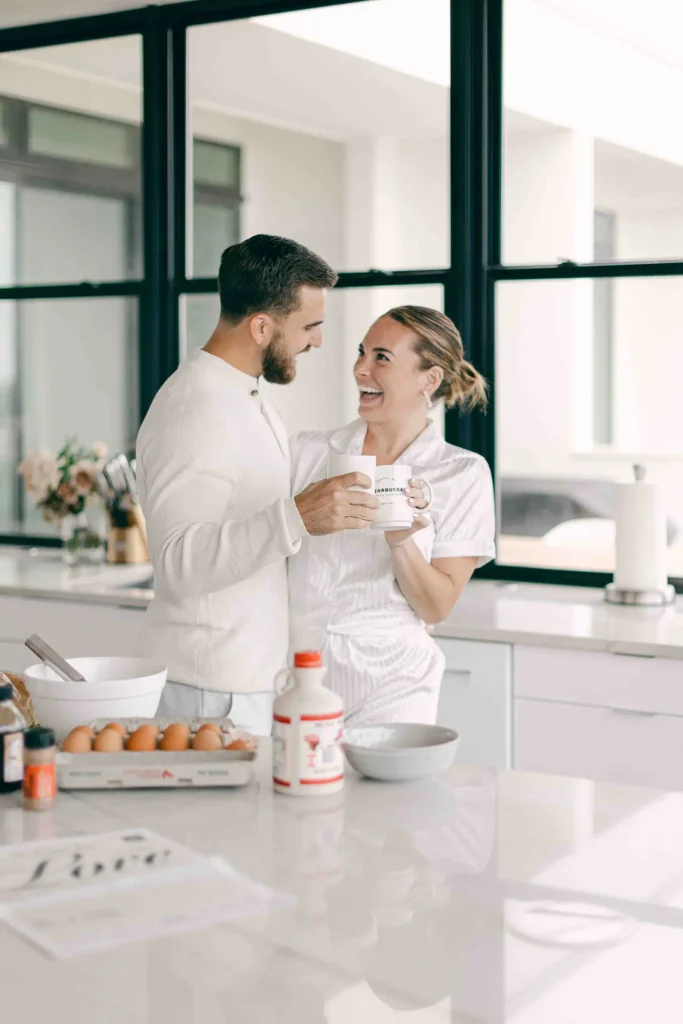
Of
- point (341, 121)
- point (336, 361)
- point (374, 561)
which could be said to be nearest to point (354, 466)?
point (374, 561)

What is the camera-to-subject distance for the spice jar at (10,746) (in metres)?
1.67

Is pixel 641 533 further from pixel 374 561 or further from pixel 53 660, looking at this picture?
pixel 53 660

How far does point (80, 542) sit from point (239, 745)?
101 inches

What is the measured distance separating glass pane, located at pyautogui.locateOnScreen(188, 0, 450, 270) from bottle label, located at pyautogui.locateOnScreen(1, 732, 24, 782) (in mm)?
2398

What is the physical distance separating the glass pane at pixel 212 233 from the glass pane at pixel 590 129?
1.11 m

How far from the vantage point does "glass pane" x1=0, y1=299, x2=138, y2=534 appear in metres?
4.84

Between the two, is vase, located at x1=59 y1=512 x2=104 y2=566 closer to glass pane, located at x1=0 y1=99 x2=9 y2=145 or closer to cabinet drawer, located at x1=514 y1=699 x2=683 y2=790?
glass pane, located at x1=0 y1=99 x2=9 y2=145

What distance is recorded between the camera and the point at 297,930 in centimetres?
123

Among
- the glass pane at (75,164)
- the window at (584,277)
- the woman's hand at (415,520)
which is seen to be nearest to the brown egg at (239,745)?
the woman's hand at (415,520)

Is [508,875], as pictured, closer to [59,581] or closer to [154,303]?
[59,581]

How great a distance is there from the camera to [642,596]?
3.23 m

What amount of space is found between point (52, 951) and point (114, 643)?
7.67ft

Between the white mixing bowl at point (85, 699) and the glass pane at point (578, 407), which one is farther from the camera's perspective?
the glass pane at point (578, 407)

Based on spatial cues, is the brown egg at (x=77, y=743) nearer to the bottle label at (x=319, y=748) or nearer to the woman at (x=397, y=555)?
the bottle label at (x=319, y=748)
